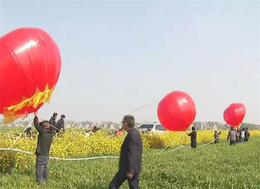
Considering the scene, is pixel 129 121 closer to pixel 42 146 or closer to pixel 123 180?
pixel 123 180

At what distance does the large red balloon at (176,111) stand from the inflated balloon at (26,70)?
8.46 metres

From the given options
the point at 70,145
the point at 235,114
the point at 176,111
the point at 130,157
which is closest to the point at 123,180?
the point at 130,157

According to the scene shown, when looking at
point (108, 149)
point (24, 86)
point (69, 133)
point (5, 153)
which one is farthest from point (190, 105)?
point (24, 86)

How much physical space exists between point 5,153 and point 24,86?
10.9ft

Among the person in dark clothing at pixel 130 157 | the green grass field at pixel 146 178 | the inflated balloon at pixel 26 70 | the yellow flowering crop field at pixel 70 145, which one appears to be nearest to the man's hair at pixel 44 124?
the inflated balloon at pixel 26 70

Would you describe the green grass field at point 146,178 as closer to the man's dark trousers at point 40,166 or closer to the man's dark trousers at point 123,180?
the man's dark trousers at point 40,166

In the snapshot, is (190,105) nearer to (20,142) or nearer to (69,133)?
(69,133)

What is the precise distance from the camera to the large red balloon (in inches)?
601

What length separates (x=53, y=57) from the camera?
741 cm

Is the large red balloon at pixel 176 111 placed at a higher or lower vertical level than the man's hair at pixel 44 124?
higher

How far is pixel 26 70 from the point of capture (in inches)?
268

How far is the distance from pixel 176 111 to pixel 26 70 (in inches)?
369

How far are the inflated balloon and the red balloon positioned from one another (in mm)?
18422

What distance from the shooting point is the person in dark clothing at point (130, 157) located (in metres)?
6.21
